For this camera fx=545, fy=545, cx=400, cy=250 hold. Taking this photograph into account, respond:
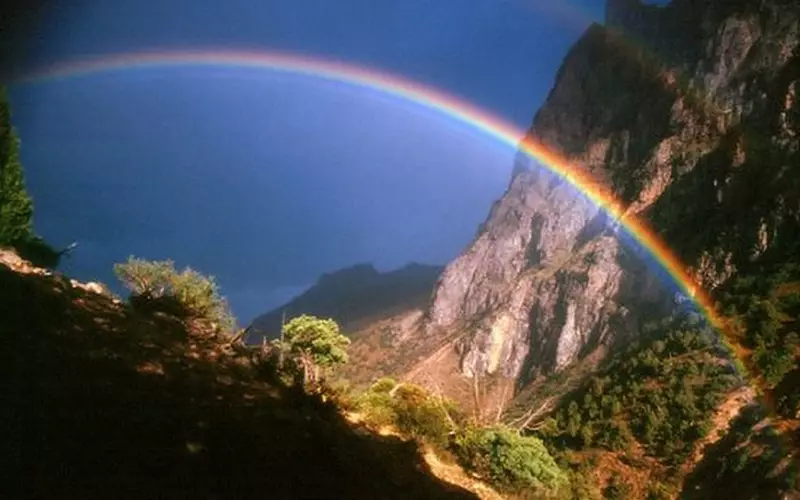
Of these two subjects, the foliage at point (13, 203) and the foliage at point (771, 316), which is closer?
the foliage at point (13, 203)

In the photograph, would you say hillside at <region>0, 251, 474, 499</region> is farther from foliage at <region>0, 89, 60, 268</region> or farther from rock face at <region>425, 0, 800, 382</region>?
rock face at <region>425, 0, 800, 382</region>

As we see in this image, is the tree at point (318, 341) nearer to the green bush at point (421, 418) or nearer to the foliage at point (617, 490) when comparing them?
the green bush at point (421, 418)

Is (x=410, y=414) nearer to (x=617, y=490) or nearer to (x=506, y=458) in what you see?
(x=506, y=458)

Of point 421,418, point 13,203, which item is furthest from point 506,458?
point 13,203

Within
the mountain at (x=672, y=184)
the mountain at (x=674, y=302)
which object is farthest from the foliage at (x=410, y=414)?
the mountain at (x=672, y=184)

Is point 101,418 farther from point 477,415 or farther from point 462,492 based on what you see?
point 477,415
